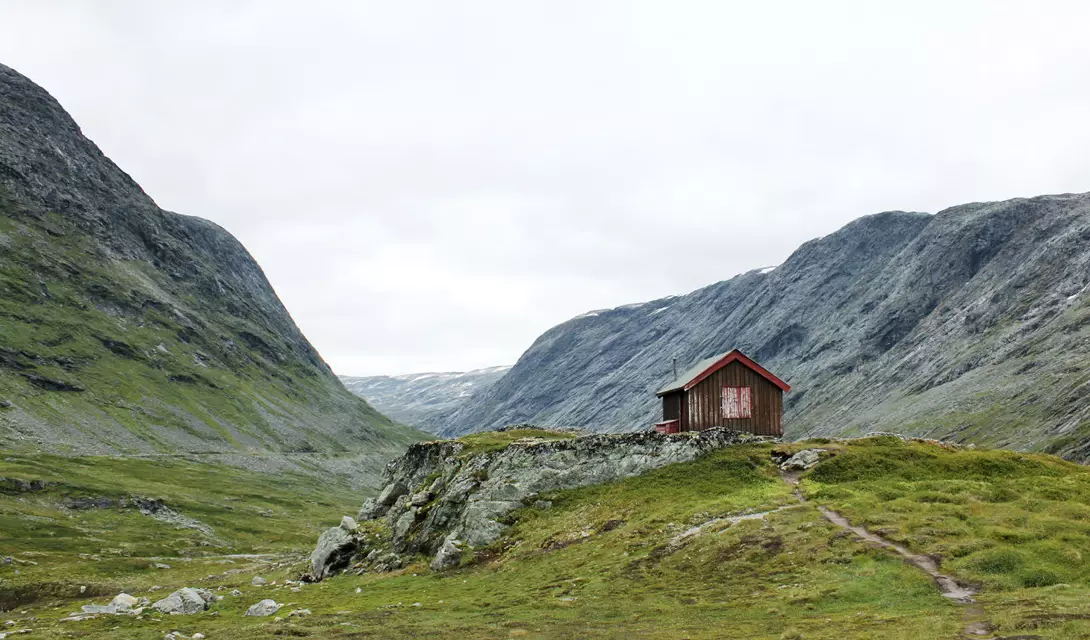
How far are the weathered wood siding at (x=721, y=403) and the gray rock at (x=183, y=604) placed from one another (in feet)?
122

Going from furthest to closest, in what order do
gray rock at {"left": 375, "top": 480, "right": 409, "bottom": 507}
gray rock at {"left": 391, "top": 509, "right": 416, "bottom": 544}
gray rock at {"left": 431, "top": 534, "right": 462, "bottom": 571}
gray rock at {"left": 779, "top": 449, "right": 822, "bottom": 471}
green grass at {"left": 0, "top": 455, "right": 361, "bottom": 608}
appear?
green grass at {"left": 0, "top": 455, "right": 361, "bottom": 608} < gray rock at {"left": 375, "top": 480, "right": 409, "bottom": 507} < gray rock at {"left": 391, "top": 509, "right": 416, "bottom": 544} < gray rock at {"left": 779, "top": 449, "right": 822, "bottom": 471} < gray rock at {"left": 431, "top": 534, "right": 462, "bottom": 571}

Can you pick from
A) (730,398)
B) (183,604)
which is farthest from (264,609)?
(730,398)

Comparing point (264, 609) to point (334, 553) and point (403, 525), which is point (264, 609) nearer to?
point (334, 553)

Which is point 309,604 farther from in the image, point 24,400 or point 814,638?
point 24,400

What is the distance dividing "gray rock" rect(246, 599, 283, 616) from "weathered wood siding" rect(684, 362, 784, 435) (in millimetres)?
34026

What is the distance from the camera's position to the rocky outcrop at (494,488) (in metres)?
51.4

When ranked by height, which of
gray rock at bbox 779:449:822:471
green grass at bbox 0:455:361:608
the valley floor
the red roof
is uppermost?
the red roof

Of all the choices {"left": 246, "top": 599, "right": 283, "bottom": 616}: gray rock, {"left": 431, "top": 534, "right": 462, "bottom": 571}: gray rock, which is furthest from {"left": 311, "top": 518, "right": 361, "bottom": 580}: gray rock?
{"left": 246, "top": 599, "right": 283, "bottom": 616}: gray rock

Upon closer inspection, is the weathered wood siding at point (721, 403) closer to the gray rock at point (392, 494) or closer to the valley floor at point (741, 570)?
the valley floor at point (741, 570)

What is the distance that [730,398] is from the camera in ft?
197

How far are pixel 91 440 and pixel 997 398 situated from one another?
696 ft

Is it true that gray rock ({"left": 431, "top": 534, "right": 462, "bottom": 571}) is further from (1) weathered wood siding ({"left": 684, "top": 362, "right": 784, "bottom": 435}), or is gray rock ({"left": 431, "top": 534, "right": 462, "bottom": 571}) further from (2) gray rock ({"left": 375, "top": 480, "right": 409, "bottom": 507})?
(2) gray rock ({"left": 375, "top": 480, "right": 409, "bottom": 507})

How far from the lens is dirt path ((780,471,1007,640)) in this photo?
21656 mm

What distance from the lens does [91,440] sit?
167875 millimetres
